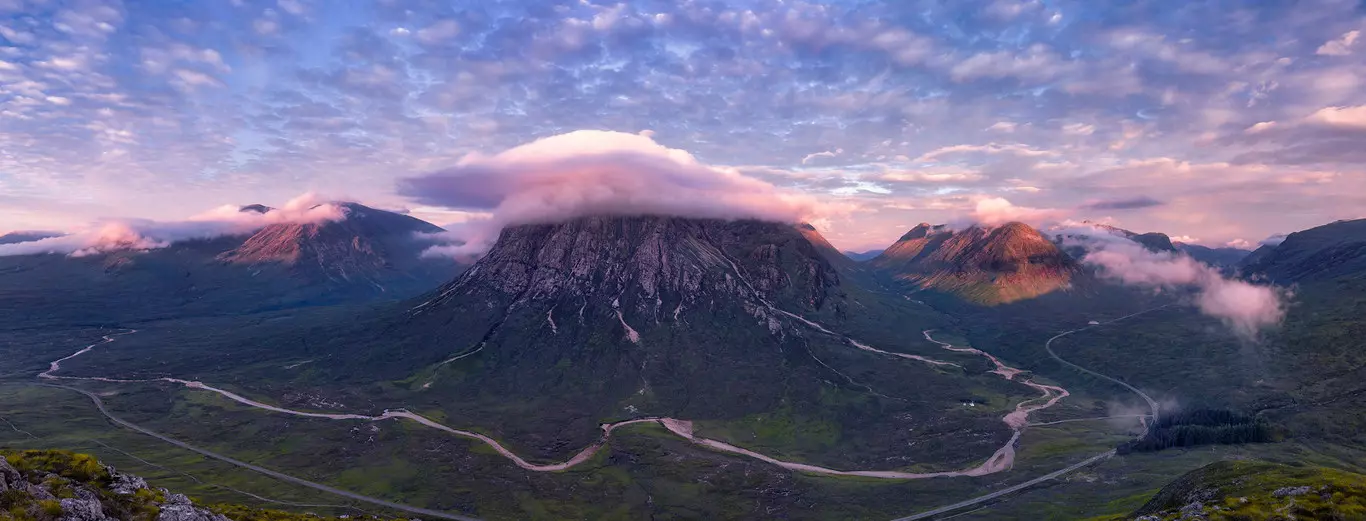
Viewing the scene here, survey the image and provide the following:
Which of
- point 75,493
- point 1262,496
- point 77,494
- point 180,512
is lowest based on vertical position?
point 1262,496

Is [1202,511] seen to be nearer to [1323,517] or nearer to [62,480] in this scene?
[1323,517]

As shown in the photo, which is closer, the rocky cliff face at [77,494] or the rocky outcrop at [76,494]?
the rocky outcrop at [76,494]

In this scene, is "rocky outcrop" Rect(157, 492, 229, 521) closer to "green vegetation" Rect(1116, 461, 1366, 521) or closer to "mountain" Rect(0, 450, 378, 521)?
"mountain" Rect(0, 450, 378, 521)

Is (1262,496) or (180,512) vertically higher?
(180,512)

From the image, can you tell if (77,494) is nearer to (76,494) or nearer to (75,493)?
(76,494)

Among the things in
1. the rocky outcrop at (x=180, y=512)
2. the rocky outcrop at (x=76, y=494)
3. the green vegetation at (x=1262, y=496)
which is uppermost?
the rocky outcrop at (x=76, y=494)

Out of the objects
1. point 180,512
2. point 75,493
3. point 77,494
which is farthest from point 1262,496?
point 75,493

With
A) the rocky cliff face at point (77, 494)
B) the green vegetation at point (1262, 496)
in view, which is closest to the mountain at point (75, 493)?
the rocky cliff face at point (77, 494)

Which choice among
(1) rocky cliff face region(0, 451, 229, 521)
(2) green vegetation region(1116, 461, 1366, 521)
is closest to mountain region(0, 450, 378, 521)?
(1) rocky cliff face region(0, 451, 229, 521)

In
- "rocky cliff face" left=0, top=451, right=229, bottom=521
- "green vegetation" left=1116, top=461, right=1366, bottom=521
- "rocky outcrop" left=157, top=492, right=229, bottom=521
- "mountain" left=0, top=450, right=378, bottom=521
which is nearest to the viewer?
"mountain" left=0, top=450, right=378, bottom=521

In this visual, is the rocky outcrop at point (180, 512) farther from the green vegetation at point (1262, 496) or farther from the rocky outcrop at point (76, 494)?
the green vegetation at point (1262, 496)


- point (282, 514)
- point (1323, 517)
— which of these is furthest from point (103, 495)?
point (1323, 517)
